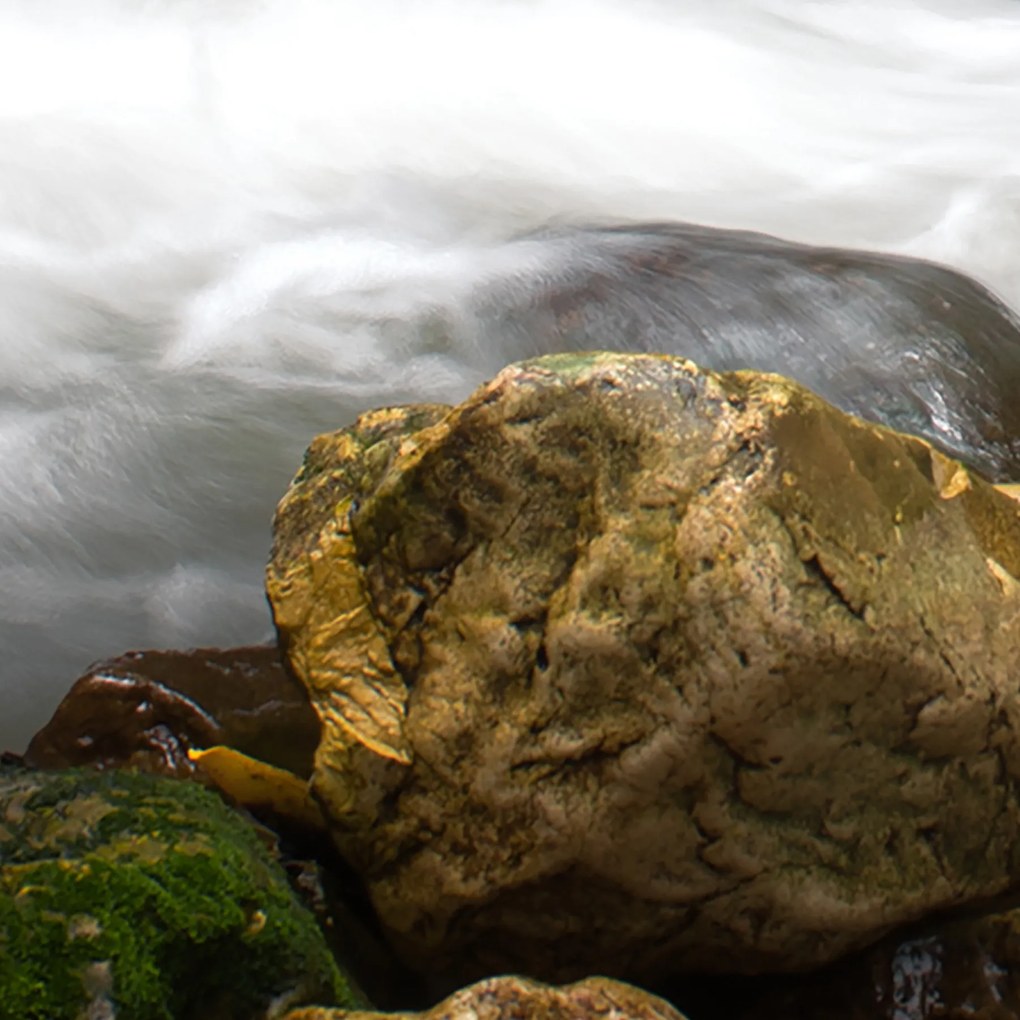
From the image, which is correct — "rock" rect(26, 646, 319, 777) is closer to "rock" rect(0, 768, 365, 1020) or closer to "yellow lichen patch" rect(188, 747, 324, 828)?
"yellow lichen patch" rect(188, 747, 324, 828)

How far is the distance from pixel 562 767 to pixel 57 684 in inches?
83.8

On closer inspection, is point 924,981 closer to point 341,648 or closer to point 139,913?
point 341,648

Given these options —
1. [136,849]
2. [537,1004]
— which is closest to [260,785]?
[136,849]

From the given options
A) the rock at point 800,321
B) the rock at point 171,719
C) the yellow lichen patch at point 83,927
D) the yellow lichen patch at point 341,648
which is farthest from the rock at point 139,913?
the rock at point 800,321

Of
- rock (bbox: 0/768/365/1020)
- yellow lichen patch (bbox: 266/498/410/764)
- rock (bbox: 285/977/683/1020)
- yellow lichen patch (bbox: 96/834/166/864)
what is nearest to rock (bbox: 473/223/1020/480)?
yellow lichen patch (bbox: 266/498/410/764)

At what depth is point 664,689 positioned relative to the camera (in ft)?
7.82

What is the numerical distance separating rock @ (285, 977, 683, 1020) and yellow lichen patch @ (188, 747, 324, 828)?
2.69 ft

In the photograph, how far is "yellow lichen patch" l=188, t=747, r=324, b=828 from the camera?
2.90 metres

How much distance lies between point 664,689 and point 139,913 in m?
0.90

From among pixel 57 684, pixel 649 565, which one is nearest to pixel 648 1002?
pixel 649 565

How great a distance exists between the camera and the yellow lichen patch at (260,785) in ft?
9.52

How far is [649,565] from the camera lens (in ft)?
8.02

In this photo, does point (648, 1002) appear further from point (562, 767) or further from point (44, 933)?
point (44, 933)

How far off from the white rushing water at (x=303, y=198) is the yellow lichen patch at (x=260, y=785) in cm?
108
